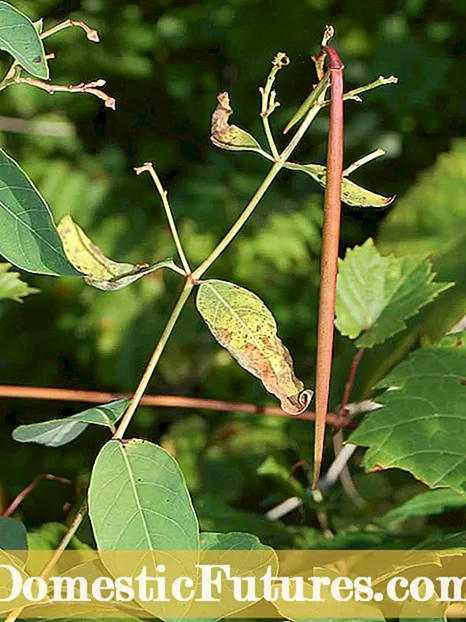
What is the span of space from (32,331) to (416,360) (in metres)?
1.28

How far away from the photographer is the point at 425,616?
1.87ft

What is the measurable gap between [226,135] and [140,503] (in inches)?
8.7

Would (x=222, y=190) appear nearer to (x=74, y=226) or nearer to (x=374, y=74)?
(x=374, y=74)

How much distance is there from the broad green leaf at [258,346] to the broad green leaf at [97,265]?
0.05 meters

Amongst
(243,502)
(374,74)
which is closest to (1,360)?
(243,502)

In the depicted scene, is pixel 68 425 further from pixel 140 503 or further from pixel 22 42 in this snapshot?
pixel 22 42

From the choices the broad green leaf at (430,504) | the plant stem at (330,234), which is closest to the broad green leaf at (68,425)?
the plant stem at (330,234)

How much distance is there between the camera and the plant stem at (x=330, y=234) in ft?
1.51

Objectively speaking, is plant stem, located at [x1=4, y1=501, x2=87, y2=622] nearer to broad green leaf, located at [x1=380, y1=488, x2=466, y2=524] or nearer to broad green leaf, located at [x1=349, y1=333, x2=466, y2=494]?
broad green leaf, located at [x1=349, y1=333, x2=466, y2=494]

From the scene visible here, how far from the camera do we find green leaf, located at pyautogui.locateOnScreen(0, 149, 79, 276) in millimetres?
492

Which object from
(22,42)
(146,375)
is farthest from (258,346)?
(22,42)

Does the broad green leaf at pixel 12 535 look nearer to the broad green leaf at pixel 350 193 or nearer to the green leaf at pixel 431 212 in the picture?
the broad green leaf at pixel 350 193

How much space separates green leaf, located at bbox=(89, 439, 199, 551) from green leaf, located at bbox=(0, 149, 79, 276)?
0.10 meters

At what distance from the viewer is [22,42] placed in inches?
18.3
